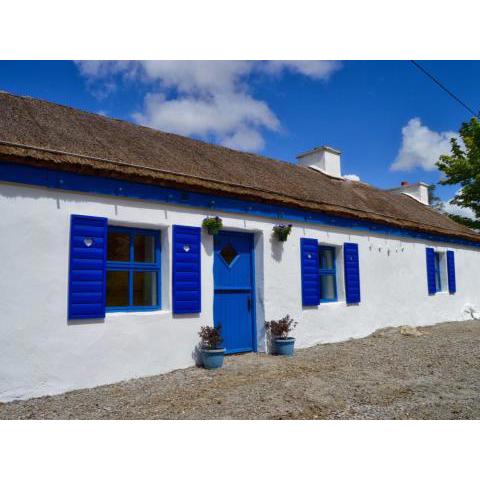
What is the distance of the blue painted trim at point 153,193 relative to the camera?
5.51 m

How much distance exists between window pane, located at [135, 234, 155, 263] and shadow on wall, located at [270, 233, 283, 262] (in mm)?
2495

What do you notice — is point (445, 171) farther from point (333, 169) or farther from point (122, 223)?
point (122, 223)

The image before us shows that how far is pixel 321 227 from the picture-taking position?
9.52m

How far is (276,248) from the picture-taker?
27.7ft

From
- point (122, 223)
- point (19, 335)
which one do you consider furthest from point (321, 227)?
point (19, 335)

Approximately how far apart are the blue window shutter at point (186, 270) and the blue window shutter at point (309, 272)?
2.67 metres

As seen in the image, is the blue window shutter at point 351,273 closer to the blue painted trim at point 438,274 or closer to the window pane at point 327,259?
the window pane at point 327,259

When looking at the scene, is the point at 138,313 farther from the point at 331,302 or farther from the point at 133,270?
the point at 331,302

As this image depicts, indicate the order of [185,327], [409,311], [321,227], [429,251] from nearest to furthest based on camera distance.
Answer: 1. [185,327]
2. [321,227]
3. [409,311]
4. [429,251]

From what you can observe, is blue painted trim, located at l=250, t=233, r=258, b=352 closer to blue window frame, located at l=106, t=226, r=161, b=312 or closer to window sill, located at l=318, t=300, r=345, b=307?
window sill, located at l=318, t=300, r=345, b=307

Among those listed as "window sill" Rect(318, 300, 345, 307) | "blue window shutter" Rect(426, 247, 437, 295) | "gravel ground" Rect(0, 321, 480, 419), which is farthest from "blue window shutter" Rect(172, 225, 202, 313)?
"blue window shutter" Rect(426, 247, 437, 295)

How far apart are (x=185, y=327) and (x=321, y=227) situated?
4163 millimetres

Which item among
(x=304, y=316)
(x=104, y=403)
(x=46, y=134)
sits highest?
(x=46, y=134)

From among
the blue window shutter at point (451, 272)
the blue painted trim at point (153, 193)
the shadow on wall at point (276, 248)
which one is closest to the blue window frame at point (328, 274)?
the blue painted trim at point (153, 193)
